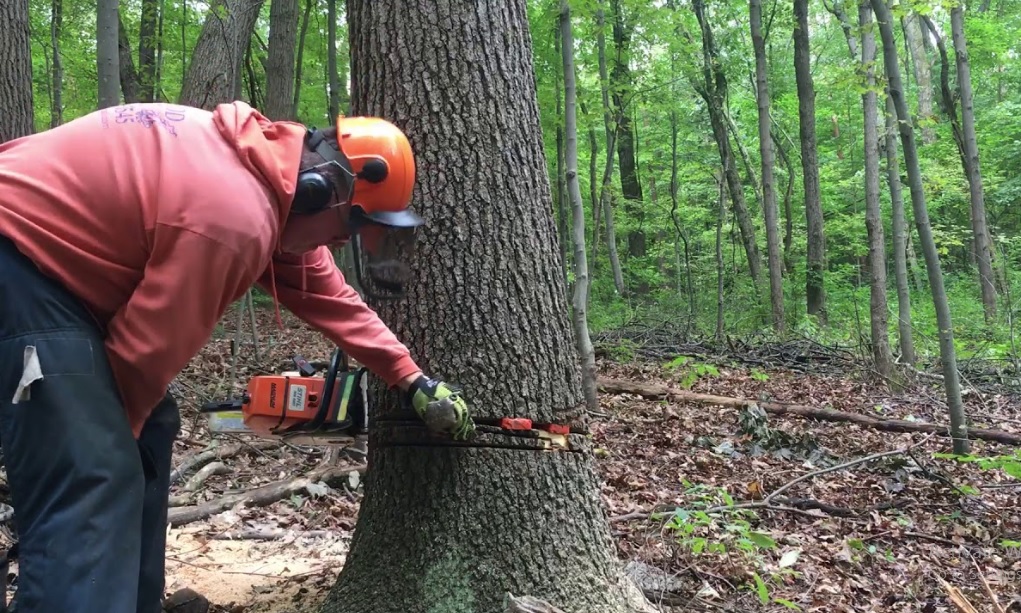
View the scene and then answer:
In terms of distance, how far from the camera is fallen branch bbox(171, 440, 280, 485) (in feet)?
14.4

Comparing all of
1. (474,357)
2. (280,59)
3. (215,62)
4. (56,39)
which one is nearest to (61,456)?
(474,357)

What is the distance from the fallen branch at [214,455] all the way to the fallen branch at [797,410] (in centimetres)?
352

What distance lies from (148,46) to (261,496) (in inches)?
388

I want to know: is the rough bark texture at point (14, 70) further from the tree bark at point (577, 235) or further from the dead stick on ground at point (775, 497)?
the dead stick on ground at point (775, 497)

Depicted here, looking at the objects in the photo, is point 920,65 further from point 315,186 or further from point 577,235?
point 315,186

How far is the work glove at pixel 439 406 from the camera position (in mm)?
2271

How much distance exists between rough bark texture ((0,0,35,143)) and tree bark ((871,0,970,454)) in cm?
693

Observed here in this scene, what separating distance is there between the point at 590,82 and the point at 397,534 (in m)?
16.9

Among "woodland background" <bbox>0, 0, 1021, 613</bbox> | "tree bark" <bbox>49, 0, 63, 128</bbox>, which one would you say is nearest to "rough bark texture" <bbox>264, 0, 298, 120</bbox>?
"woodland background" <bbox>0, 0, 1021, 613</bbox>

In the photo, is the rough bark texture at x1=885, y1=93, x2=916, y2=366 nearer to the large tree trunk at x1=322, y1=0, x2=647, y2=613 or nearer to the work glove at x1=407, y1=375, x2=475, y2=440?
the large tree trunk at x1=322, y1=0, x2=647, y2=613

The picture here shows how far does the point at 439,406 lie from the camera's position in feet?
7.42

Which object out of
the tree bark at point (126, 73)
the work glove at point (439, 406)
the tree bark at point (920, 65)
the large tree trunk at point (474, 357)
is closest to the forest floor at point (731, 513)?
the large tree trunk at point (474, 357)

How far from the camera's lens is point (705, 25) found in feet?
45.4

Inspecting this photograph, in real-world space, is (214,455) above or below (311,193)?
below
